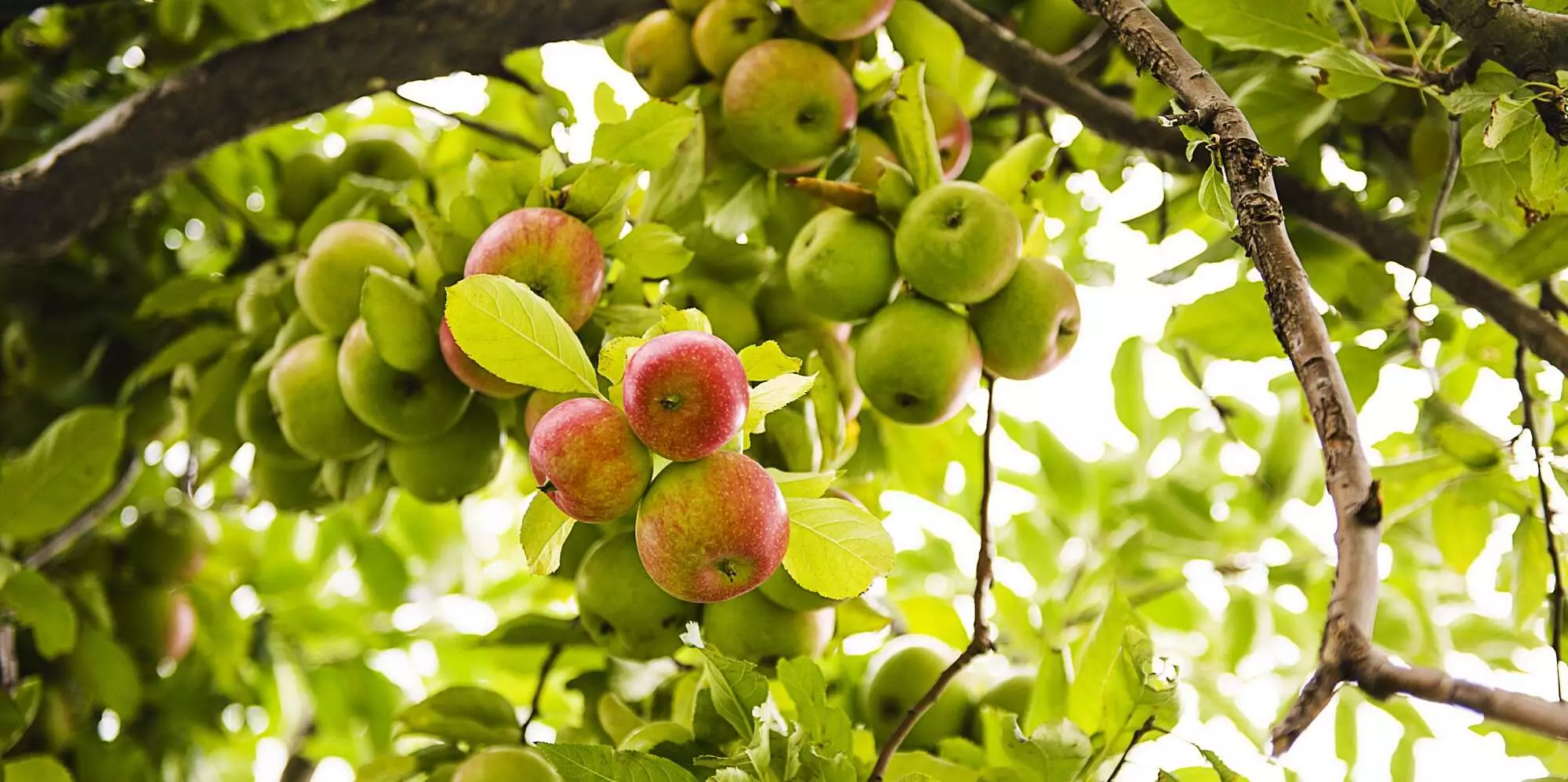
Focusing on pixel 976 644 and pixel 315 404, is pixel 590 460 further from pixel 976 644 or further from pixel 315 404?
pixel 315 404

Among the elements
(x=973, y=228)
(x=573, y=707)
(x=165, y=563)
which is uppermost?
(x=973, y=228)

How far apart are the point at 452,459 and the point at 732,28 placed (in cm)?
43

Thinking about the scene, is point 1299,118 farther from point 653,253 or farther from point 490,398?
point 490,398

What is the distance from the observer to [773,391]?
24.9 inches

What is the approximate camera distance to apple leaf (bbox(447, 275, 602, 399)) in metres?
0.58

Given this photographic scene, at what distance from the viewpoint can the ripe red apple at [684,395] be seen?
0.56 metres

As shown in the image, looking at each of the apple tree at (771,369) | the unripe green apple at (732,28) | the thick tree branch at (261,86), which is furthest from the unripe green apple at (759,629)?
the thick tree branch at (261,86)

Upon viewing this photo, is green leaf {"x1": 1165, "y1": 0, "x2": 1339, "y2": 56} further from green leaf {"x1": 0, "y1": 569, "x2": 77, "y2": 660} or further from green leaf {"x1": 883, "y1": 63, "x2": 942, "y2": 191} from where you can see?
green leaf {"x1": 0, "y1": 569, "x2": 77, "y2": 660}

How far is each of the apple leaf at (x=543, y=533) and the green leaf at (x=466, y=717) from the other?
32cm

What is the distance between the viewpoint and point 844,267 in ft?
2.88

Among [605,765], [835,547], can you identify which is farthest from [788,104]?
[605,765]

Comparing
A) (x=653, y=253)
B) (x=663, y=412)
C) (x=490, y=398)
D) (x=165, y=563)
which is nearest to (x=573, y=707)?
(x=165, y=563)

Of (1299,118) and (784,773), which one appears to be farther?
(1299,118)

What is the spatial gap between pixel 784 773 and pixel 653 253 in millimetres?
392
